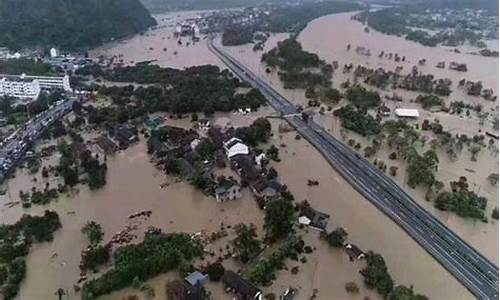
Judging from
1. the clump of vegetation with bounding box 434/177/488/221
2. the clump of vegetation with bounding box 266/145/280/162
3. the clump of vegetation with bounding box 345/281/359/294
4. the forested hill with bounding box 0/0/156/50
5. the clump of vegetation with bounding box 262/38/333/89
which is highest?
the forested hill with bounding box 0/0/156/50

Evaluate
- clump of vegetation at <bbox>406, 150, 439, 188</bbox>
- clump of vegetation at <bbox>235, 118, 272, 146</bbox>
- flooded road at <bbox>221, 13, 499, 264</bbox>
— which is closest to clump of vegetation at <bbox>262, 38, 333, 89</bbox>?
flooded road at <bbox>221, 13, 499, 264</bbox>

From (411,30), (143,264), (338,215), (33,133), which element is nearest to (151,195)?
(143,264)

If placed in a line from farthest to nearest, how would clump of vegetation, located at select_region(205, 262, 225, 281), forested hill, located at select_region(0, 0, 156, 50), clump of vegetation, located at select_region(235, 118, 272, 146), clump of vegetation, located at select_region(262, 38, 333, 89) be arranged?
forested hill, located at select_region(0, 0, 156, 50) → clump of vegetation, located at select_region(262, 38, 333, 89) → clump of vegetation, located at select_region(235, 118, 272, 146) → clump of vegetation, located at select_region(205, 262, 225, 281)

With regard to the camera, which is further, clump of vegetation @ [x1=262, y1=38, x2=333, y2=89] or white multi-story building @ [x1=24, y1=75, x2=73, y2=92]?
clump of vegetation @ [x1=262, y1=38, x2=333, y2=89]

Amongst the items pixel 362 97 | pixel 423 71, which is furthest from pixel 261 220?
pixel 423 71

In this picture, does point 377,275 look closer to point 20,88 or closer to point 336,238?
point 336,238

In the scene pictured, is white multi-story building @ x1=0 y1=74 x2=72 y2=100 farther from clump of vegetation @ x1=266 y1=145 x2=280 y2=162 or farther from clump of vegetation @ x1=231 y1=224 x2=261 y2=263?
clump of vegetation @ x1=231 y1=224 x2=261 y2=263

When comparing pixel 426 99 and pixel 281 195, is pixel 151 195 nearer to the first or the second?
pixel 281 195
